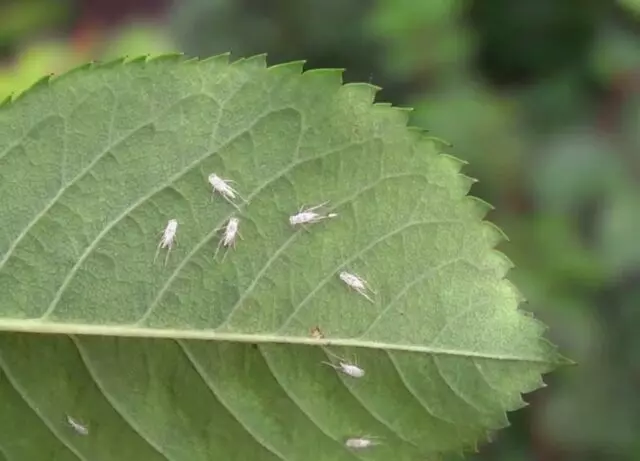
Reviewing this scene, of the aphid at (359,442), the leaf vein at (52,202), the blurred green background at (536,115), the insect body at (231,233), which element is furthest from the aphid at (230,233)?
the blurred green background at (536,115)

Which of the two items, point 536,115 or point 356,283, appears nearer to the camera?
point 356,283

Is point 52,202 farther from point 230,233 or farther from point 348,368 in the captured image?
point 348,368

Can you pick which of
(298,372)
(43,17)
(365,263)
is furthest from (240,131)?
(43,17)

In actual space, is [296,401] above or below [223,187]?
below

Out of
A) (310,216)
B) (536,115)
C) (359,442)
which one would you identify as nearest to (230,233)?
(310,216)

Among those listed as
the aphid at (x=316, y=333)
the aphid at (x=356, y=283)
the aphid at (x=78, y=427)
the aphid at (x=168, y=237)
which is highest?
the aphid at (x=356, y=283)

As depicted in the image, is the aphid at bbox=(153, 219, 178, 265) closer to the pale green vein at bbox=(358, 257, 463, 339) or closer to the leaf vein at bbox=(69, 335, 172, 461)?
the leaf vein at bbox=(69, 335, 172, 461)

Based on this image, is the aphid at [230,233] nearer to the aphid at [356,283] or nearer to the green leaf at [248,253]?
the green leaf at [248,253]
